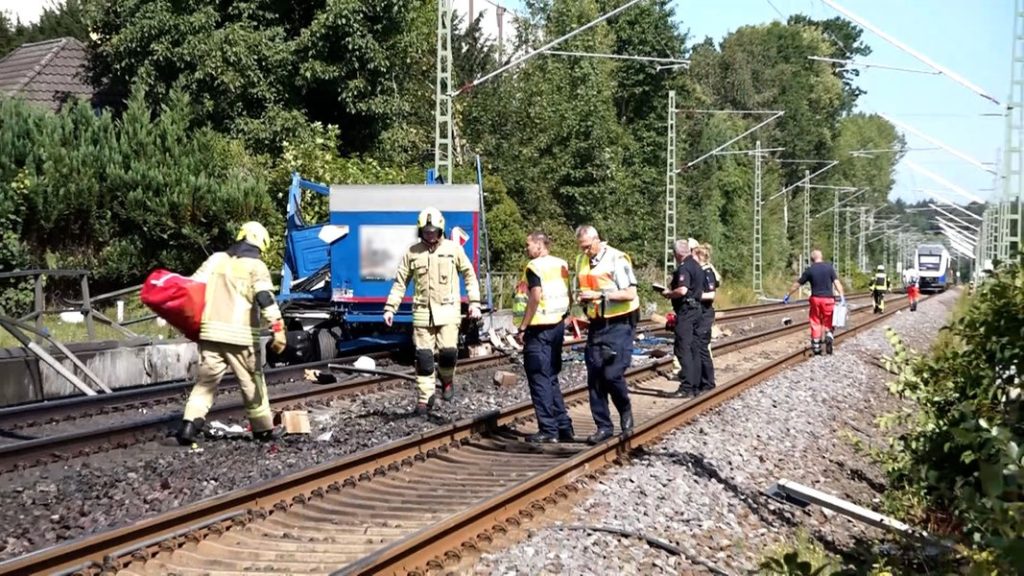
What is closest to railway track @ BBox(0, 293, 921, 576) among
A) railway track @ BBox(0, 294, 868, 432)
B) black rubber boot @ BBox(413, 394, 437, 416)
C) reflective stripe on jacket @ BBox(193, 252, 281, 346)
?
black rubber boot @ BBox(413, 394, 437, 416)

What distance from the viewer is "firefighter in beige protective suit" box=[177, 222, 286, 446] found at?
404 inches

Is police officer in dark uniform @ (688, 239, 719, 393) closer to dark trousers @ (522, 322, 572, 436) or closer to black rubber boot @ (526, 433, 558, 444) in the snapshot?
dark trousers @ (522, 322, 572, 436)

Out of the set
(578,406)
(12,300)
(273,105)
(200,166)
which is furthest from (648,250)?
(578,406)

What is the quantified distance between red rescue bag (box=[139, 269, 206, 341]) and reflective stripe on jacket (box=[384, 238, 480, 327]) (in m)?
2.14

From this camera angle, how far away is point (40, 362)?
14.2 metres

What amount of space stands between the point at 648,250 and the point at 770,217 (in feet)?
110

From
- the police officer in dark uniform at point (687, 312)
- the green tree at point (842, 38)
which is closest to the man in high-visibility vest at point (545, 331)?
the police officer in dark uniform at point (687, 312)

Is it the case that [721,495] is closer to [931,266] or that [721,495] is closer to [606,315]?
[606,315]

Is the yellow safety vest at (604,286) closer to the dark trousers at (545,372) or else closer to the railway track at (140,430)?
the dark trousers at (545,372)

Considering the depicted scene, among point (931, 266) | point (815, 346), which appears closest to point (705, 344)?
point (815, 346)

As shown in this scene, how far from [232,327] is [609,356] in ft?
10.6

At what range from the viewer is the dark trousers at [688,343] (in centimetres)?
1477

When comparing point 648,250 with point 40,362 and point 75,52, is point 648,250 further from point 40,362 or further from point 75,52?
point 40,362

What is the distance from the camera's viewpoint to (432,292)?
39.1 ft
